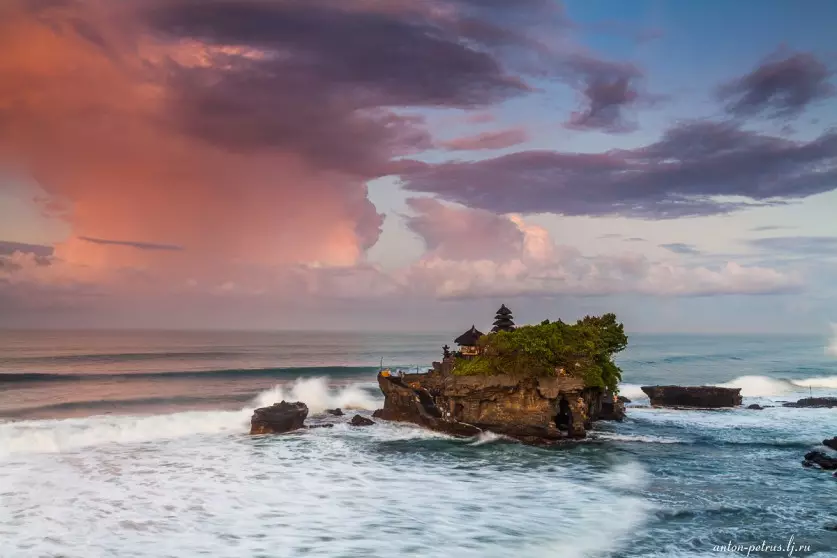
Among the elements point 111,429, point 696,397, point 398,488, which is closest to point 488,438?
point 398,488

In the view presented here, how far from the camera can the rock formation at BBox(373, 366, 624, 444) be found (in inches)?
1329

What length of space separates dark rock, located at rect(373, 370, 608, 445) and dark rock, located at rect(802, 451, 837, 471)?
11393 millimetres

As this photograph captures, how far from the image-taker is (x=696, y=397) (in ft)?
167

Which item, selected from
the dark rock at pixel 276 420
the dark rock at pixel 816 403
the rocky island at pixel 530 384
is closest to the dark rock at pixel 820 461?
the rocky island at pixel 530 384

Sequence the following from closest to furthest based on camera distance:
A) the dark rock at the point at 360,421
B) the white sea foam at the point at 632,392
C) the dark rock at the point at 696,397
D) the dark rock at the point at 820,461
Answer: the dark rock at the point at 820,461 < the dark rock at the point at 360,421 < the dark rock at the point at 696,397 < the white sea foam at the point at 632,392

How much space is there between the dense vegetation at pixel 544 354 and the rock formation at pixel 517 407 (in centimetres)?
59

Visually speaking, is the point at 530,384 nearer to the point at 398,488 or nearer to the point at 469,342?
the point at 469,342

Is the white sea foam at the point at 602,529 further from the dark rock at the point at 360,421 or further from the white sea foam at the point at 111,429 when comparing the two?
the white sea foam at the point at 111,429

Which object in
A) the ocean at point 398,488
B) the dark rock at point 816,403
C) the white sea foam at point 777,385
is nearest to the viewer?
the ocean at point 398,488

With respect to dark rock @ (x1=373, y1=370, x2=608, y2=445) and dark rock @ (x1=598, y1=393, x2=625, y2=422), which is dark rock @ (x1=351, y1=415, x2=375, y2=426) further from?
dark rock @ (x1=598, y1=393, x2=625, y2=422)

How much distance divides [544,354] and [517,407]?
3809 millimetres

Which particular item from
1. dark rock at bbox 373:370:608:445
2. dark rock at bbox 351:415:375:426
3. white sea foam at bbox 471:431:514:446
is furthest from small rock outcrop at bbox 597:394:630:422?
dark rock at bbox 351:415:375:426

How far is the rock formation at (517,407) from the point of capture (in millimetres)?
33750

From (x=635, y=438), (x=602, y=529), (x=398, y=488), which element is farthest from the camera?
(x=635, y=438)
